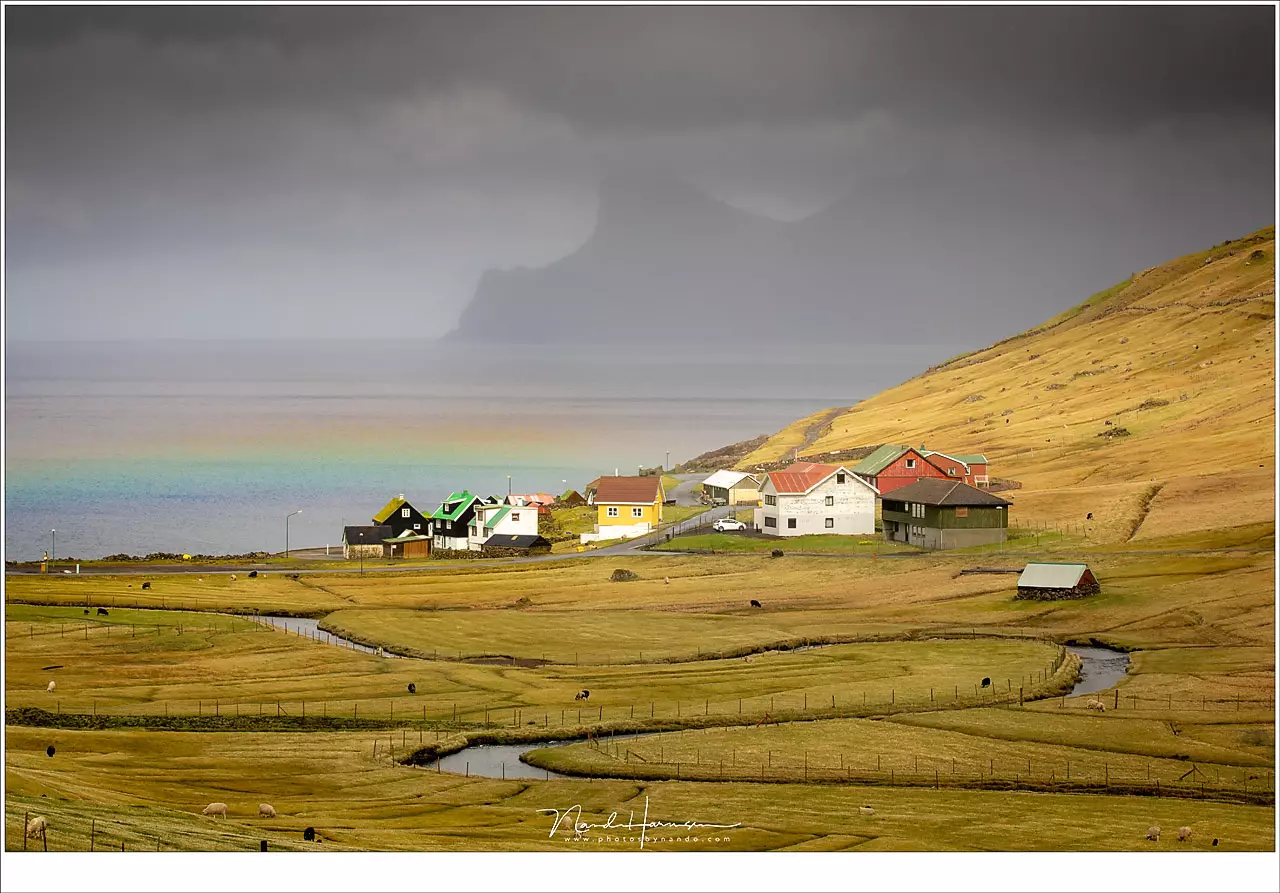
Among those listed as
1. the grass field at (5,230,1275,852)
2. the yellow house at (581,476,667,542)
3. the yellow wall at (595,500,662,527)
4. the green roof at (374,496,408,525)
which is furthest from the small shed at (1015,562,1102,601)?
the green roof at (374,496,408,525)

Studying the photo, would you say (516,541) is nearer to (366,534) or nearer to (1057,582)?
(366,534)

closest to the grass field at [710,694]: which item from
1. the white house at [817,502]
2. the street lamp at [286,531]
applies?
the white house at [817,502]

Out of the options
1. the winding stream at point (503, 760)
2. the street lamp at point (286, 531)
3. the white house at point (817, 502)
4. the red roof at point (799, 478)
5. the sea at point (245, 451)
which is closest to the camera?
the winding stream at point (503, 760)

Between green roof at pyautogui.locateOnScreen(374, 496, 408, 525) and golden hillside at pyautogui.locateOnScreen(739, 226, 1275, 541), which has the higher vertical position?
golden hillside at pyautogui.locateOnScreen(739, 226, 1275, 541)

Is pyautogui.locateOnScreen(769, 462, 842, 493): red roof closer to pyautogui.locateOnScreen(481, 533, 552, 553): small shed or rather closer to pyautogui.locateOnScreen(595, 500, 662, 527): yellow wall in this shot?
pyautogui.locateOnScreen(595, 500, 662, 527): yellow wall

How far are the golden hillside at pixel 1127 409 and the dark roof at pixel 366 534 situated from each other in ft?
139

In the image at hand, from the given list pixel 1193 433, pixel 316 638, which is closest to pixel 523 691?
pixel 316 638

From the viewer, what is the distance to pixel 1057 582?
61.9 m

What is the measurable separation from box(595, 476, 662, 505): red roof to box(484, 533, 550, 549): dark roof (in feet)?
17.2

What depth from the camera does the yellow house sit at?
92.2 m

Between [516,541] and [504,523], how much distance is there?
189 inches

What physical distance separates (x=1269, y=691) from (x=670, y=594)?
30545mm

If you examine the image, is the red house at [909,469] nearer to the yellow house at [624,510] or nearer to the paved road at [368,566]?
the paved road at [368,566]

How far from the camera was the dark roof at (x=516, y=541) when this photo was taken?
8919 centimetres
